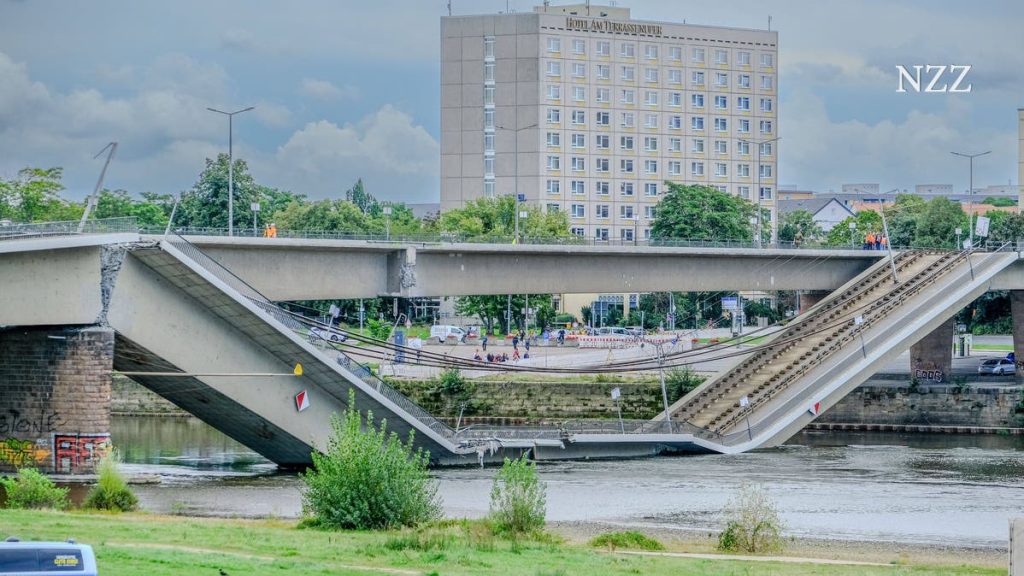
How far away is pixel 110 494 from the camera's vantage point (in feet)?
148

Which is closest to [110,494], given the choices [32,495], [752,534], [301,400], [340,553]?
[32,495]

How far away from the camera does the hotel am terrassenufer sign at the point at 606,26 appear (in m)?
152

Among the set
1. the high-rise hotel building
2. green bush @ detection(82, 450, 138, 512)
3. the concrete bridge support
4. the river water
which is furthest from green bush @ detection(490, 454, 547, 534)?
the high-rise hotel building

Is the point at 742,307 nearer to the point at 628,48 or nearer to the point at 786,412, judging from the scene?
the point at 628,48

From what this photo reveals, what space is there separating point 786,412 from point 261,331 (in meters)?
26.2

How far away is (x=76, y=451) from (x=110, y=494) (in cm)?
901

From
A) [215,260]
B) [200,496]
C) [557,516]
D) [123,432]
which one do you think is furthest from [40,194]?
[557,516]

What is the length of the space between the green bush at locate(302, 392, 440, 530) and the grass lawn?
94cm

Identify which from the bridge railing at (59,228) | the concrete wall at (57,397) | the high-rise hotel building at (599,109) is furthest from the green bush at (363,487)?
the high-rise hotel building at (599,109)

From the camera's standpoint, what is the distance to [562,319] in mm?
147750

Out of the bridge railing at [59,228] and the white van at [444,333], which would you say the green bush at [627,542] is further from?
the white van at [444,333]

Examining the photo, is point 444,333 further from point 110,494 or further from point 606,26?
point 110,494

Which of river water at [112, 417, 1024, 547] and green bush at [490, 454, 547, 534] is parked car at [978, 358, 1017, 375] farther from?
green bush at [490, 454, 547, 534]

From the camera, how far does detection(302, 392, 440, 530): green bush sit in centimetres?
3897
